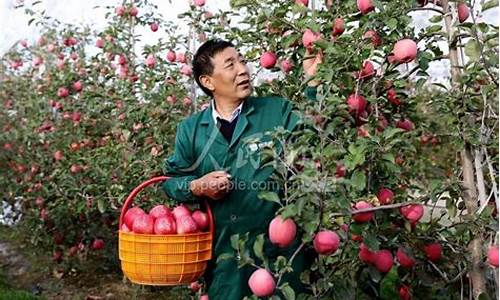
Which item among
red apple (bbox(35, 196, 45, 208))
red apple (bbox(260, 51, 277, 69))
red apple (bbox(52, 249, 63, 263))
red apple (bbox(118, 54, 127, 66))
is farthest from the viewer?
red apple (bbox(52, 249, 63, 263))

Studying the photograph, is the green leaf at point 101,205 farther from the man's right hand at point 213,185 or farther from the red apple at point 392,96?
the red apple at point 392,96

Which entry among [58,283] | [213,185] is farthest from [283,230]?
[58,283]

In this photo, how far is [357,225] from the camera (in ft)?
5.73

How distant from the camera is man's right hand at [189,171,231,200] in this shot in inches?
74.2

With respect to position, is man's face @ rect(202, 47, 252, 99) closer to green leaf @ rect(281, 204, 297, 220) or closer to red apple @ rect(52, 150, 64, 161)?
green leaf @ rect(281, 204, 297, 220)

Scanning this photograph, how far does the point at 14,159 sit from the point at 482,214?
4.33 meters

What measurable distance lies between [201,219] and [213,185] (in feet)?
0.53

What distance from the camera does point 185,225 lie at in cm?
194

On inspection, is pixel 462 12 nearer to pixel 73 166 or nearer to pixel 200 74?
pixel 200 74

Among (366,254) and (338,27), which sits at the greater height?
(338,27)

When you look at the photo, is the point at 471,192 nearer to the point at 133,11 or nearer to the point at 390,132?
the point at 390,132

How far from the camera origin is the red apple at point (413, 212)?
6.10 ft

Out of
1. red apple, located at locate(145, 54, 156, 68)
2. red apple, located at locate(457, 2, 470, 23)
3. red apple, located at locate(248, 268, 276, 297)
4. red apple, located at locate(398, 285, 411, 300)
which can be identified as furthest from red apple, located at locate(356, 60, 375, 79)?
red apple, located at locate(145, 54, 156, 68)

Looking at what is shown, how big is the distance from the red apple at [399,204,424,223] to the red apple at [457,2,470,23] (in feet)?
1.72
